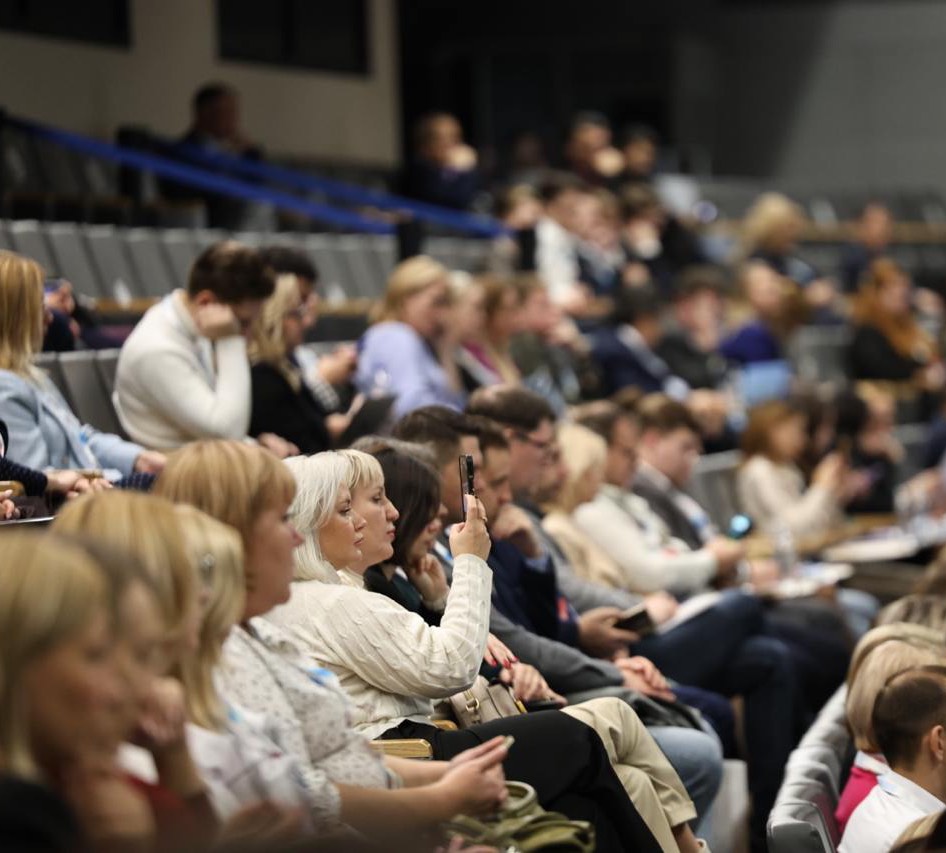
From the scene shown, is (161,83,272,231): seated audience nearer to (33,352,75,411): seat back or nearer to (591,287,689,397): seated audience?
(591,287,689,397): seated audience

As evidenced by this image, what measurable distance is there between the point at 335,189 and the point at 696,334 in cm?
193

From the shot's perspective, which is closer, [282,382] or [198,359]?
[198,359]

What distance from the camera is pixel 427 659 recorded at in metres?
3.14

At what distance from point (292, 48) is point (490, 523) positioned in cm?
695

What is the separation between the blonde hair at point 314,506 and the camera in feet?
10.5

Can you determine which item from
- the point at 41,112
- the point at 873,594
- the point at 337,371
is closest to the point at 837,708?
the point at 337,371

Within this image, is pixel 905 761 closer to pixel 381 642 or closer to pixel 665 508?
pixel 381 642

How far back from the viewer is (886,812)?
343 centimetres

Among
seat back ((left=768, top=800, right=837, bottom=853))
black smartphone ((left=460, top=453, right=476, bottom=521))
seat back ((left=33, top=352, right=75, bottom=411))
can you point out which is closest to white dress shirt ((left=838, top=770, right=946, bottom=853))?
seat back ((left=768, top=800, right=837, bottom=853))

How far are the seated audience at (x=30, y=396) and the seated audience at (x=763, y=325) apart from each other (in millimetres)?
5549

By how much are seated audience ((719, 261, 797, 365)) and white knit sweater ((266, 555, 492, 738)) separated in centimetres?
630

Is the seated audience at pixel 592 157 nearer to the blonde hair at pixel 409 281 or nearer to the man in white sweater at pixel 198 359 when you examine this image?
the blonde hair at pixel 409 281

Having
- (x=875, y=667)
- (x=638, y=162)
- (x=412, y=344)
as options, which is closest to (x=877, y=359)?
(x=638, y=162)

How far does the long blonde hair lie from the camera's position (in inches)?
91.5
